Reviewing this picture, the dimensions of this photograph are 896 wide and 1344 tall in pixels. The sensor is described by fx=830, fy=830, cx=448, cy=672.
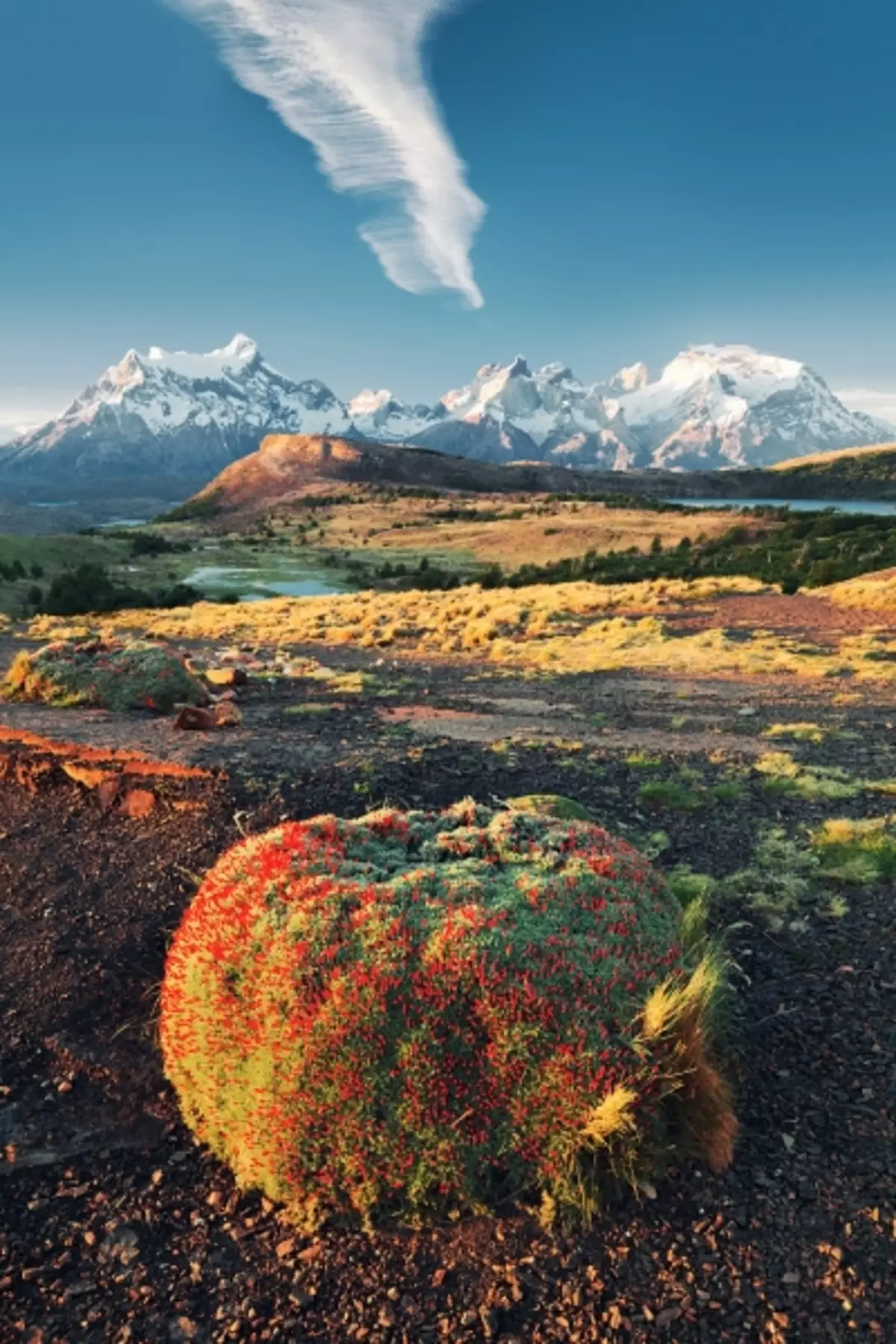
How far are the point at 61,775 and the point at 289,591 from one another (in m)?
60.8

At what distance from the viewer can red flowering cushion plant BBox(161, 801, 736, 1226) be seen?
552cm

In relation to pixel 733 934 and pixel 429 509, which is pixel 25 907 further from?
pixel 429 509

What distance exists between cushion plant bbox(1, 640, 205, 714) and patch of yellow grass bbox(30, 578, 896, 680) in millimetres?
11849

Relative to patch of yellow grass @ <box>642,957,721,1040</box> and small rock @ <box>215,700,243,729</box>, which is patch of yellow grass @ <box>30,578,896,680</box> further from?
patch of yellow grass @ <box>642,957,721,1040</box>

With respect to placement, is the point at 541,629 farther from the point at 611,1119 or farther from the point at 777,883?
the point at 611,1119

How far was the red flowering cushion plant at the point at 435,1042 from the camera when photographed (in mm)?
5523

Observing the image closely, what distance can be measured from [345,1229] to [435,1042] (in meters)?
1.30

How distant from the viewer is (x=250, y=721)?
17.7 m

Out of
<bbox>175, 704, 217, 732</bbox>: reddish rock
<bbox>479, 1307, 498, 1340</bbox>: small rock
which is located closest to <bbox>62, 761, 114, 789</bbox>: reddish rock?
<bbox>175, 704, 217, 732</bbox>: reddish rock

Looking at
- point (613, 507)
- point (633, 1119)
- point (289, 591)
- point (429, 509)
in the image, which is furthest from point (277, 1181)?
point (429, 509)

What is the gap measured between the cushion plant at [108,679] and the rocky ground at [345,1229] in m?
5.39

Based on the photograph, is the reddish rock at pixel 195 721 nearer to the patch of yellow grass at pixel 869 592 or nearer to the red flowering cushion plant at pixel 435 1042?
the red flowering cushion plant at pixel 435 1042

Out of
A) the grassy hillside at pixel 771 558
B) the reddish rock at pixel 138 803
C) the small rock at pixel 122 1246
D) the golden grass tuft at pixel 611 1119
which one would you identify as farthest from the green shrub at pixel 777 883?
the grassy hillside at pixel 771 558

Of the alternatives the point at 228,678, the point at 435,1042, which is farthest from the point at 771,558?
the point at 435,1042
